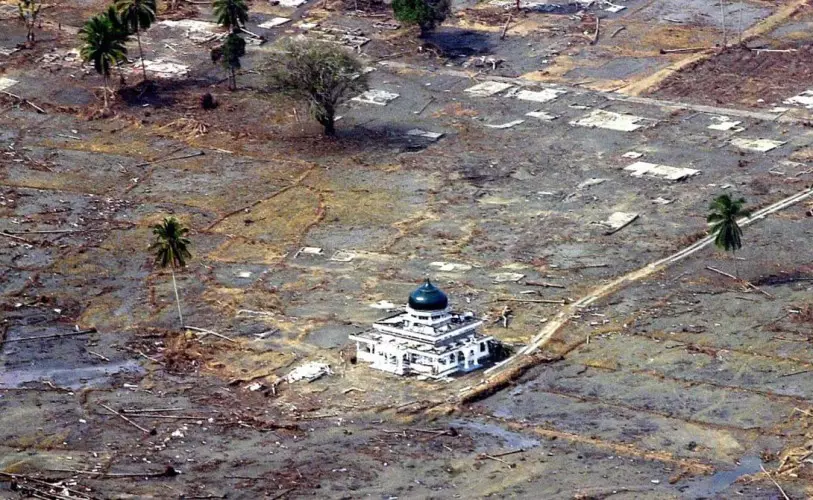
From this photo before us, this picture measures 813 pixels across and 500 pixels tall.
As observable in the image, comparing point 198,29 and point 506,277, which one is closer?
point 506,277

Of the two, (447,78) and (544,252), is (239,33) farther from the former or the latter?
(544,252)

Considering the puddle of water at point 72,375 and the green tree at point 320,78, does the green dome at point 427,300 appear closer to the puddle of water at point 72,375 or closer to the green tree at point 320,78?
the puddle of water at point 72,375

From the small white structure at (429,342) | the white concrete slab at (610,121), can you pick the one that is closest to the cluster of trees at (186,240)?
the small white structure at (429,342)

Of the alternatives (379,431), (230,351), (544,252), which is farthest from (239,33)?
(379,431)

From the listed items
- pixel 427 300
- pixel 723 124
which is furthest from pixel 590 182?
pixel 427 300

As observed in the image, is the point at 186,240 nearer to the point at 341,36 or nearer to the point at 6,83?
the point at 6,83

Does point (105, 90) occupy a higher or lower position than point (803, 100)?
higher
